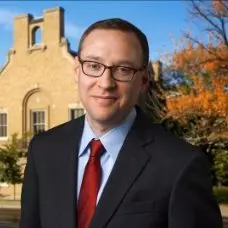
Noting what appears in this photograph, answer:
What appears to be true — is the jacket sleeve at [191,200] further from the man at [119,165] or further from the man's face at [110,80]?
the man's face at [110,80]

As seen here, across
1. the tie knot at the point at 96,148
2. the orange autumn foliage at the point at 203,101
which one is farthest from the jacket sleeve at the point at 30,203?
the orange autumn foliage at the point at 203,101

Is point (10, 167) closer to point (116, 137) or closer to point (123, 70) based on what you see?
point (116, 137)

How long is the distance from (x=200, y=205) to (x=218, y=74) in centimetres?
1835

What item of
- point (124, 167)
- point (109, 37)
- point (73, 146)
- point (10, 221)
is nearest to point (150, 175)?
point (124, 167)

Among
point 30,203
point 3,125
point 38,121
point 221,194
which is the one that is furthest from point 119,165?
point 3,125

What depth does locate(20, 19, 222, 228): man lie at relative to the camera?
1.70 metres

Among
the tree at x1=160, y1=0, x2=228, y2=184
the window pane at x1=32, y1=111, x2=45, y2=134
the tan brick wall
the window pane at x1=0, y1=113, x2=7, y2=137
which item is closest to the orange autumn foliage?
the tree at x1=160, y1=0, x2=228, y2=184

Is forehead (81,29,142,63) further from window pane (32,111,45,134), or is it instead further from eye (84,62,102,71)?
window pane (32,111,45,134)

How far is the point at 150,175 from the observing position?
68.4 inches

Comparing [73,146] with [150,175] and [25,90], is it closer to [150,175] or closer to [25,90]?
[150,175]

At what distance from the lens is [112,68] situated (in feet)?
5.74

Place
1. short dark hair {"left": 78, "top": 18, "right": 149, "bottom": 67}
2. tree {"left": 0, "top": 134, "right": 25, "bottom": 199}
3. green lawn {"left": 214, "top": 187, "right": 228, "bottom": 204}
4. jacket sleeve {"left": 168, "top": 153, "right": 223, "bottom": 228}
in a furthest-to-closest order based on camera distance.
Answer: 1. tree {"left": 0, "top": 134, "right": 25, "bottom": 199}
2. green lawn {"left": 214, "top": 187, "right": 228, "bottom": 204}
3. short dark hair {"left": 78, "top": 18, "right": 149, "bottom": 67}
4. jacket sleeve {"left": 168, "top": 153, "right": 223, "bottom": 228}

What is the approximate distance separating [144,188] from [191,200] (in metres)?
0.18

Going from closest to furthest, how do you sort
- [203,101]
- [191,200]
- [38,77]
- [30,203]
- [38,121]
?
[191,200]
[30,203]
[203,101]
[38,77]
[38,121]
